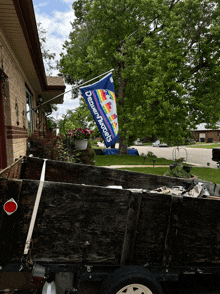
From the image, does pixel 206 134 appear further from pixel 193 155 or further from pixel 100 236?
pixel 100 236

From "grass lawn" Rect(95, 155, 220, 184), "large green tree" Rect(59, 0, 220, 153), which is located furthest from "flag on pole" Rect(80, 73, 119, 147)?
"large green tree" Rect(59, 0, 220, 153)

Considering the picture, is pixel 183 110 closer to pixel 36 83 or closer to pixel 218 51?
pixel 218 51

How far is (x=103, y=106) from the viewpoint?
15.0ft

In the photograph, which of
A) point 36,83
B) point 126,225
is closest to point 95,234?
point 126,225

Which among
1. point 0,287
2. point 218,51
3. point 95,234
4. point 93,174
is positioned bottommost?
point 0,287

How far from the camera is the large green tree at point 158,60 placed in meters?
13.6

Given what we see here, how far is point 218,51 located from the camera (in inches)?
608

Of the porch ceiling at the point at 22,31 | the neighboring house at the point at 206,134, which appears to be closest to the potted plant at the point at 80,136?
the porch ceiling at the point at 22,31

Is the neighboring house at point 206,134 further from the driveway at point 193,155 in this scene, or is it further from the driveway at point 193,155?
the driveway at point 193,155

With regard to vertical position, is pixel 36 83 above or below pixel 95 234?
above

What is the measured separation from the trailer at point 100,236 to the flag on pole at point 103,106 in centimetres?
283

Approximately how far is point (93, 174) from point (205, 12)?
1831 centimetres

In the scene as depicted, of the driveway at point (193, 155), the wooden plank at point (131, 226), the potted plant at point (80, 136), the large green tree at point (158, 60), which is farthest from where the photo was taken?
the driveway at point (193, 155)

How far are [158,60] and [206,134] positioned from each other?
54.0 metres
